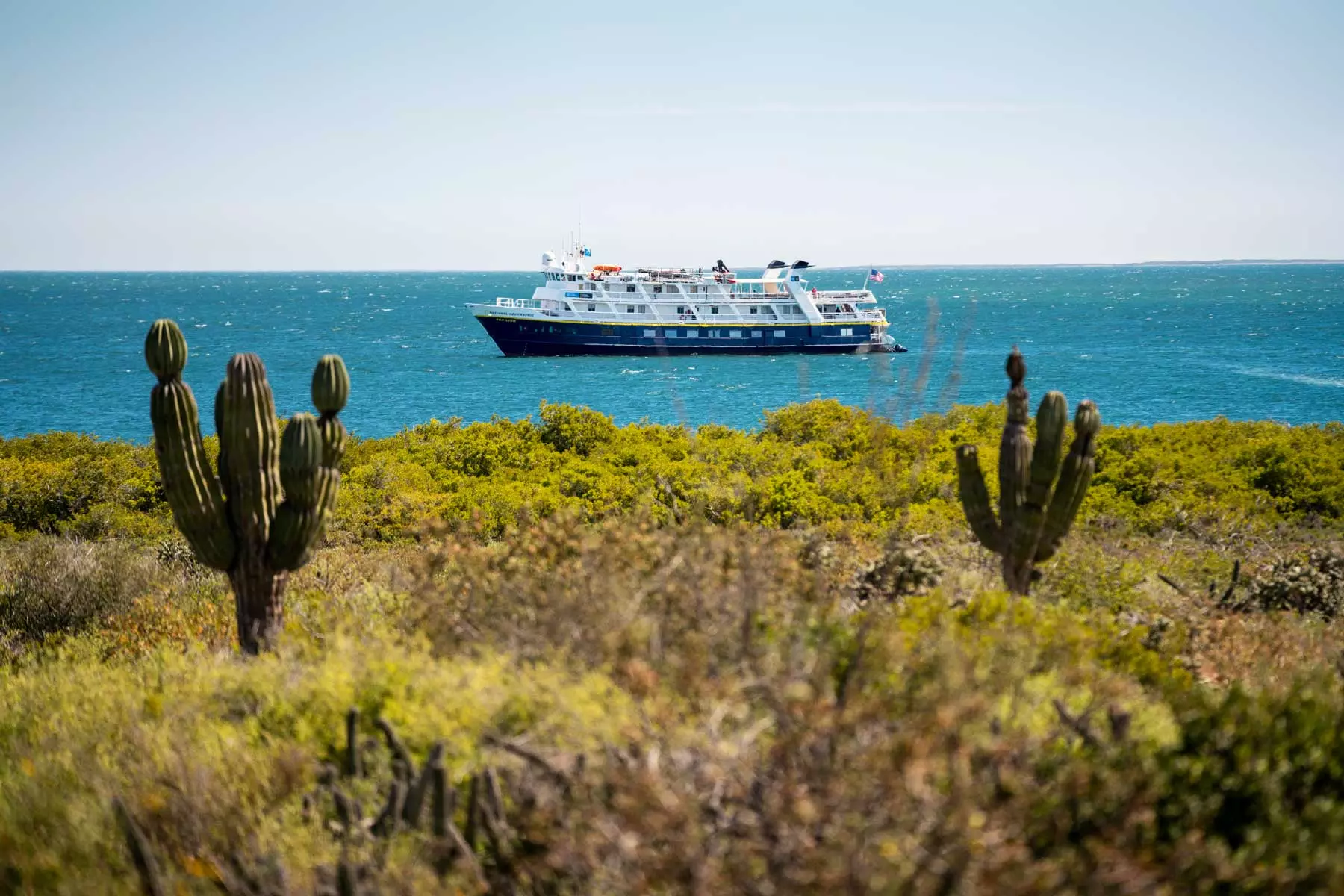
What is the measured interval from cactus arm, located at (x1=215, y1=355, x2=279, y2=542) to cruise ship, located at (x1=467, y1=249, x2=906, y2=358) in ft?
166

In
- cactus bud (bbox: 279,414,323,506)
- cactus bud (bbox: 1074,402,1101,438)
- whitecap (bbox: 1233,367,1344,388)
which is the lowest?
whitecap (bbox: 1233,367,1344,388)

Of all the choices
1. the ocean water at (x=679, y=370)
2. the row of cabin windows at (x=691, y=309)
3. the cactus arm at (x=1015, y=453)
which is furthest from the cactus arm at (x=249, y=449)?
the row of cabin windows at (x=691, y=309)

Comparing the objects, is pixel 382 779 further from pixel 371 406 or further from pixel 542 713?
pixel 371 406

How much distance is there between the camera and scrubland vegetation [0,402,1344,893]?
3.39 metres

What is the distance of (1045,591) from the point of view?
28.3 feet

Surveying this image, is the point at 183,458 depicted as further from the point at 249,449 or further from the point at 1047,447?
the point at 1047,447

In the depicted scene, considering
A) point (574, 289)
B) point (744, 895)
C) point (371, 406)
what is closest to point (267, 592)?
point (744, 895)

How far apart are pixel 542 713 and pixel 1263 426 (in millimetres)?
18862

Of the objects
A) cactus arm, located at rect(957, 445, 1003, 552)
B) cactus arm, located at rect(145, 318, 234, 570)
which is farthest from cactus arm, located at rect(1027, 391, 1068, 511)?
cactus arm, located at rect(145, 318, 234, 570)

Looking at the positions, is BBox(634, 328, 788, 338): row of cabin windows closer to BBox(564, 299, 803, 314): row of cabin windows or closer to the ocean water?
BBox(564, 299, 803, 314): row of cabin windows

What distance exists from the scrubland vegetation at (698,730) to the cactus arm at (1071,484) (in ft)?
2.54

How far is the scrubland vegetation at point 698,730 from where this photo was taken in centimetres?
339

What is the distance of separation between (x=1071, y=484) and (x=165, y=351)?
6.86m

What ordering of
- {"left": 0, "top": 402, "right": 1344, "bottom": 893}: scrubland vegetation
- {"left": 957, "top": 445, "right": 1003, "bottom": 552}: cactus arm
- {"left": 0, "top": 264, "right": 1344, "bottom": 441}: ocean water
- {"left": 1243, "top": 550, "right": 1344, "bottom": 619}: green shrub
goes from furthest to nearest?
{"left": 0, "top": 264, "right": 1344, "bottom": 441}: ocean water < {"left": 1243, "top": 550, "right": 1344, "bottom": 619}: green shrub < {"left": 957, "top": 445, "right": 1003, "bottom": 552}: cactus arm < {"left": 0, "top": 402, "right": 1344, "bottom": 893}: scrubland vegetation
